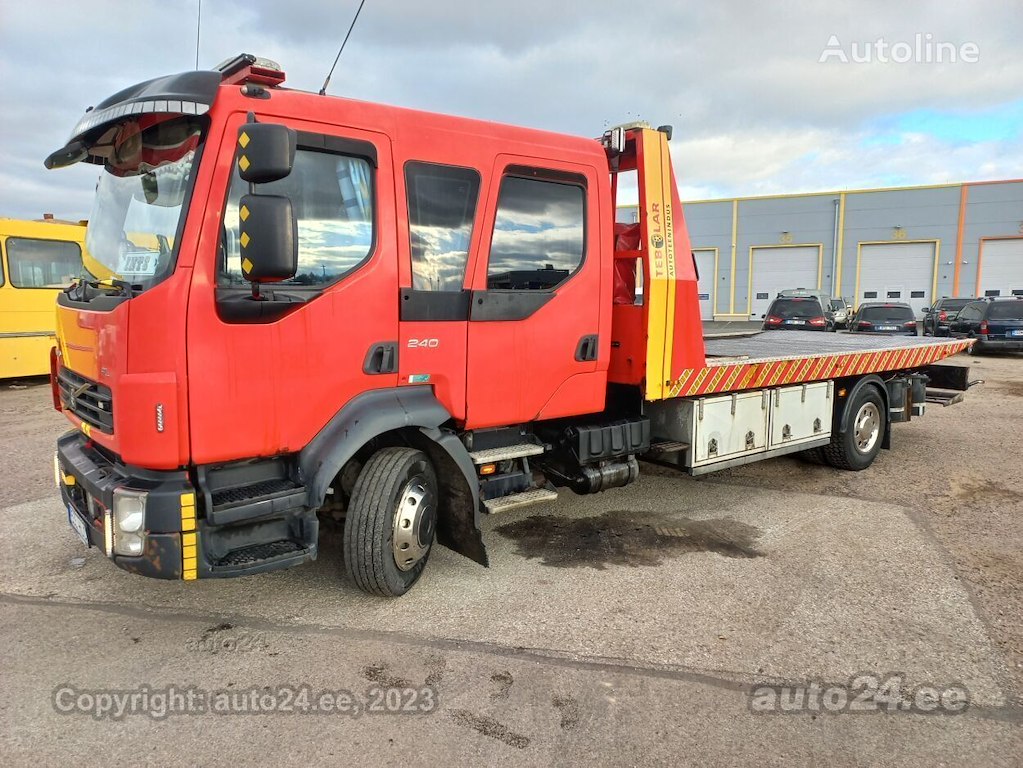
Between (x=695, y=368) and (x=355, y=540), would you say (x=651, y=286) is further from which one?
(x=355, y=540)

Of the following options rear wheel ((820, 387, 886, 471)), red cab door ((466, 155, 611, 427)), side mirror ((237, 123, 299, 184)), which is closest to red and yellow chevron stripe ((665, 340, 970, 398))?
rear wheel ((820, 387, 886, 471))

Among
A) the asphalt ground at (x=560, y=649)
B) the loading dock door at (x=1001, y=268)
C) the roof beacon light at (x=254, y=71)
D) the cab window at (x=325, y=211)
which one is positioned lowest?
the asphalt ground at (x=560, y=649)

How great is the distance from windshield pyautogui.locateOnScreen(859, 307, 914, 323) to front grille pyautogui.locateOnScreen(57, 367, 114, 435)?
19.2 meters

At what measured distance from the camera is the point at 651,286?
4.60 meters

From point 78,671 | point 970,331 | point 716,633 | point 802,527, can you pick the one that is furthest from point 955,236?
point 78,671

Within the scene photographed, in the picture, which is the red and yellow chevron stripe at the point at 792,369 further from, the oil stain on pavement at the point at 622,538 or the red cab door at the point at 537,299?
the oil stain on pavement at the point at 622,538

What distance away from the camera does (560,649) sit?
11.1 ft

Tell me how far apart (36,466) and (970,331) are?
21.8m

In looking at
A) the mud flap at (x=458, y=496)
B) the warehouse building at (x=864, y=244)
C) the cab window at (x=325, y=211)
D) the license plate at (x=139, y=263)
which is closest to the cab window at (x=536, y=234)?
the cab window at (x=325, y=211)

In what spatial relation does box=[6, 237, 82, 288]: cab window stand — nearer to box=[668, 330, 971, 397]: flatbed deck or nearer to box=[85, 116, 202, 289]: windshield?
box=[85, 116, 202, 289]: windshield

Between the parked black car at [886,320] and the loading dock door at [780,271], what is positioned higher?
the loading dock door at [780,271]

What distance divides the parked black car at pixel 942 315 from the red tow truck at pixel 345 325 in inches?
Result: 781

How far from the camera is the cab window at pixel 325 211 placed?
3277 millimetres

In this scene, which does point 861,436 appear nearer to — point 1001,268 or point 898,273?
point 898,273
